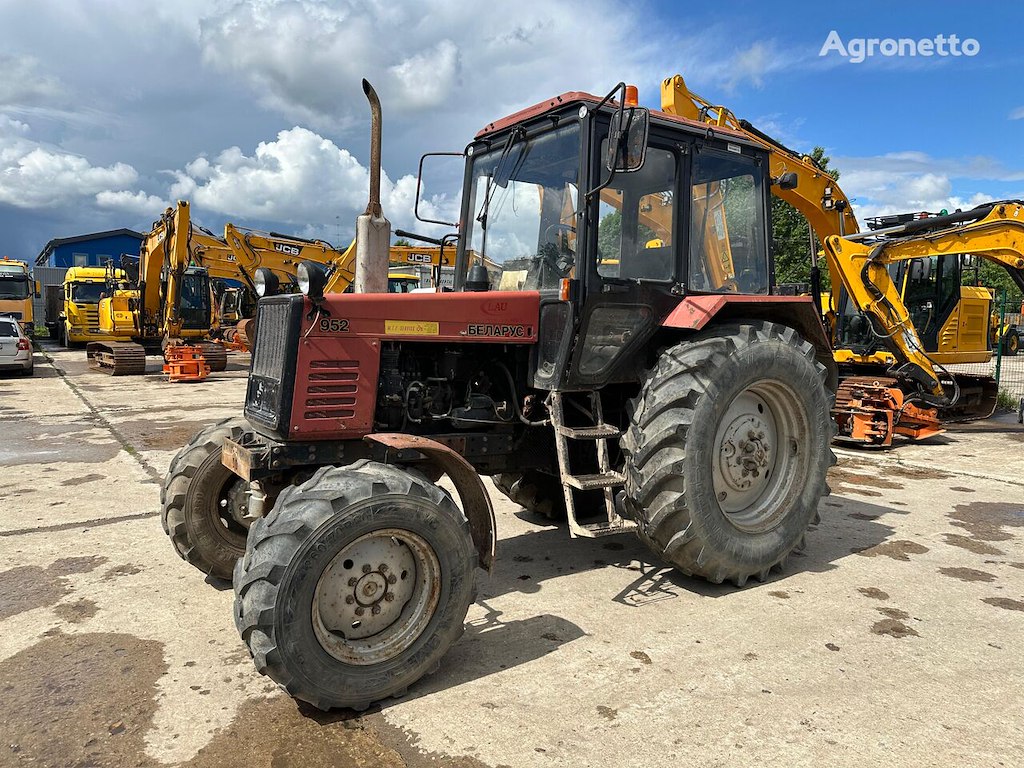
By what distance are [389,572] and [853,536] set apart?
147 inches

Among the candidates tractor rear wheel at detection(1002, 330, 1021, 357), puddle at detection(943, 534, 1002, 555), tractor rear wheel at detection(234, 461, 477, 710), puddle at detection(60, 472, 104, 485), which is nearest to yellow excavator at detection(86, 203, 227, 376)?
puddle at detection(60, 472, 104, 485)

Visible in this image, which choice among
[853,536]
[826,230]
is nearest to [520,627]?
[853,536]

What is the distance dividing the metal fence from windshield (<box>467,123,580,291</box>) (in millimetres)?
9489

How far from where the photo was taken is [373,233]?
3980 millimetres

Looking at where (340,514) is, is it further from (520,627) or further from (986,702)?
(986,702)

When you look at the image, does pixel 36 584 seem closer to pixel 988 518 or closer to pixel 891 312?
→ pixel 988 518

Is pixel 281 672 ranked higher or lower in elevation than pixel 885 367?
lower

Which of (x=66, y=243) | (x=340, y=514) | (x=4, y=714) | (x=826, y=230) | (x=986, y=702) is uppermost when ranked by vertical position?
(x=66, y=243)

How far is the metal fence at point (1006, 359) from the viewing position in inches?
514

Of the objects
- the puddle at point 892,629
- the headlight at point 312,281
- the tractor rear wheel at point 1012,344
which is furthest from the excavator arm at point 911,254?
the tractor rear wheel at point 1012,344

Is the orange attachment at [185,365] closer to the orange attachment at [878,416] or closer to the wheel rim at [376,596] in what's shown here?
the orange attachment at [878,416]

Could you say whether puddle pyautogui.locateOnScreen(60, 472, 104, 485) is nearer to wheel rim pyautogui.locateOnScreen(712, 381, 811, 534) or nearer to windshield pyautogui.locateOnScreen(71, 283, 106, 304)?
wheel rim pyautogui.locateOnScreen(712, 381, 811, 534)

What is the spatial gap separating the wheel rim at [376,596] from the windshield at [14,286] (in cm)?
2849

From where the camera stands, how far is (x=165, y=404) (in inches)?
486
